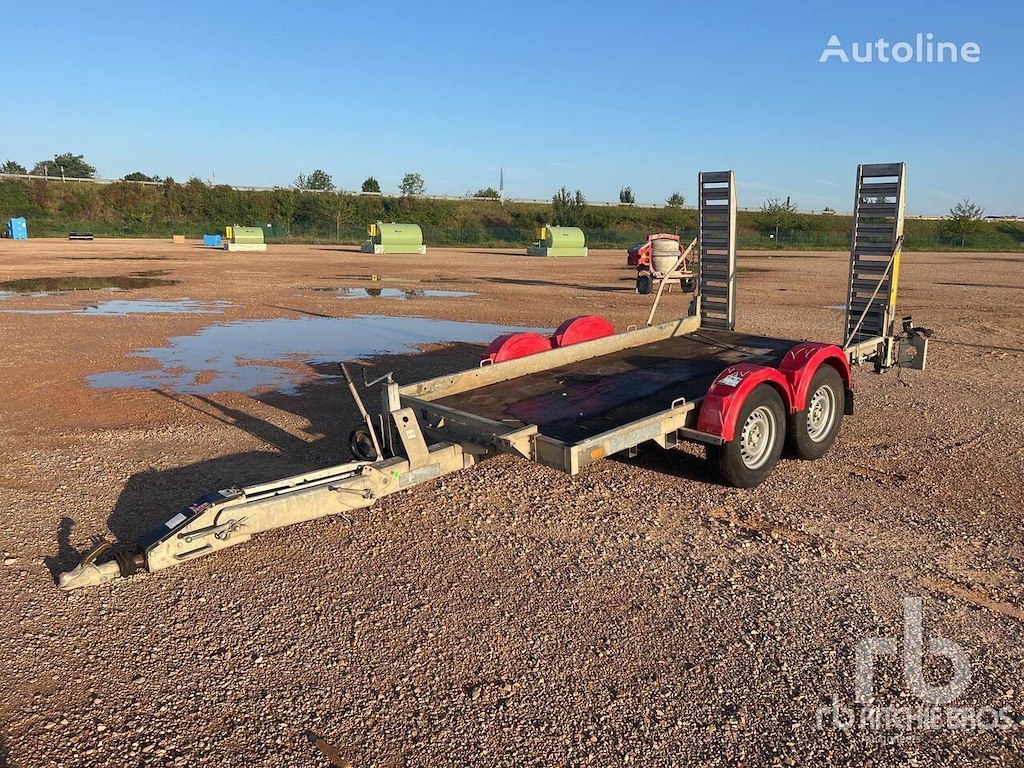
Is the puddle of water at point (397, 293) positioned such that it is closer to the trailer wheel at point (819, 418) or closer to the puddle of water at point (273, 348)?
the puddle of water at point (273, 348)

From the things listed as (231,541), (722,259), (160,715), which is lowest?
(160,715)

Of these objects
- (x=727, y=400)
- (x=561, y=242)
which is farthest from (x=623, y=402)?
Result: (x=561, y=242)

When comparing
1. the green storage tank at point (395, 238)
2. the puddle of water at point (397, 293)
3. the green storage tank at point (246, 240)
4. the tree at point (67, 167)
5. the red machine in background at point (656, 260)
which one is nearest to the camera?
the puddle of water at point (397, 293)

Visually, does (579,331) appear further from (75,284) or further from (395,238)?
(395,238)

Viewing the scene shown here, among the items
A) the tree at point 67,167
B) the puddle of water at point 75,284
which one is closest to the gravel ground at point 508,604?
the puddle of water at point 75,284

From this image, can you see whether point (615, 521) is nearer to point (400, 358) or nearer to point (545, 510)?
point (545, 510)

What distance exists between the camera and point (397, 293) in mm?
21297

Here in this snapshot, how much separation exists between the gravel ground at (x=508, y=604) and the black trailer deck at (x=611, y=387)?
0.63 m

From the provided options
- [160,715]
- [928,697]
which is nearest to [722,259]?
[928,697]

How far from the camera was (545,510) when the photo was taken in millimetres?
5410

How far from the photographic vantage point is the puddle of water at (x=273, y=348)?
9633mm

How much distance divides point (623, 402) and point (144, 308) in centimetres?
1476

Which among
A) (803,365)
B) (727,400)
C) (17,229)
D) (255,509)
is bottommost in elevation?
(255,509)

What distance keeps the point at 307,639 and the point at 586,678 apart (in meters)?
1.44
